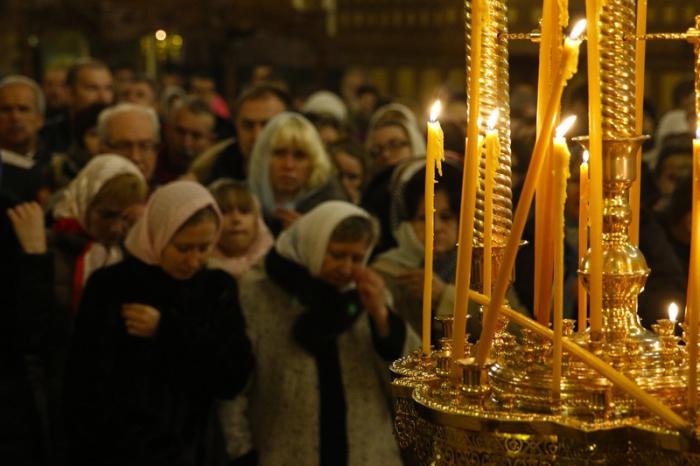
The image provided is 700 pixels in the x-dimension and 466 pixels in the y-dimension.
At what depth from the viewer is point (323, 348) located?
4.17m

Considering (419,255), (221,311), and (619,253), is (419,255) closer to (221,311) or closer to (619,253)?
(221,311)

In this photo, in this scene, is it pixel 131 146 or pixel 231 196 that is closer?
pixel 231 196

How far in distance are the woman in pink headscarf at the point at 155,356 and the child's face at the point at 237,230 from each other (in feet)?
2.96

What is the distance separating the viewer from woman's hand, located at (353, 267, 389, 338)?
4.13 metres

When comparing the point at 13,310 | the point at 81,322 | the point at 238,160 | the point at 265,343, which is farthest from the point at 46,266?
the point at 238,160

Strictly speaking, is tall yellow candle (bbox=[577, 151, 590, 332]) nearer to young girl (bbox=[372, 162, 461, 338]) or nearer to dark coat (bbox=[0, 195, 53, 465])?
young girl (bbox=[372, 162, 461, 338])

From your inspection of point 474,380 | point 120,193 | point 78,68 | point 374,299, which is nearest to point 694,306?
point 474,380

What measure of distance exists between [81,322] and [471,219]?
261 centimetres

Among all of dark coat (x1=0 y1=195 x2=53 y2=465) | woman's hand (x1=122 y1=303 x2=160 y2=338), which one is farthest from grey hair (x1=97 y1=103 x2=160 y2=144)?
woman's hand (x1=122 y1=303 x2=160 y2=338)

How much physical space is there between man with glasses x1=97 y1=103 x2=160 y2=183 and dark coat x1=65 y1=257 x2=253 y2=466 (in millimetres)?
1909

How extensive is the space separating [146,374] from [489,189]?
7.78ft

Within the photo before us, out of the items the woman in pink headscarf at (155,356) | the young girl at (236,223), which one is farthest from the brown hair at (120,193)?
the woman in pink headscarf at (155,356)

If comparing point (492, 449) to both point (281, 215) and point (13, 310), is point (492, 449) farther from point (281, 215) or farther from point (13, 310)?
point (281, 215)

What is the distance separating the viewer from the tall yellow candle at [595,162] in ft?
5.55
